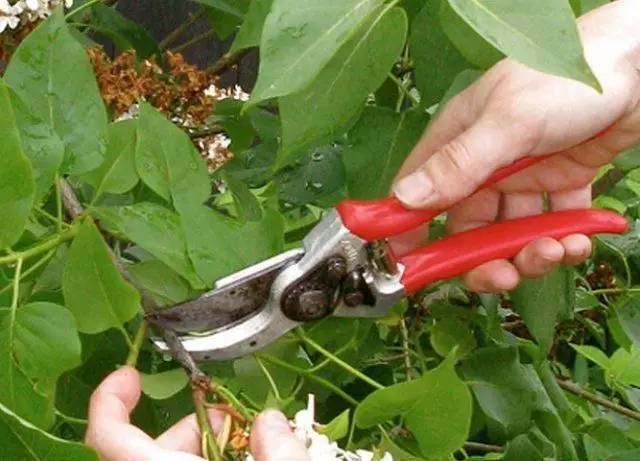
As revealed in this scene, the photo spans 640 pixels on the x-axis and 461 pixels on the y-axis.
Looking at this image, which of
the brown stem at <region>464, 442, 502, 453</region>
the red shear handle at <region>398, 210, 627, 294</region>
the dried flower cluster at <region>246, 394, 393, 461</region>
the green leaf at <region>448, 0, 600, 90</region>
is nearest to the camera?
the green leaf at <region>448, 0, 600, 90</region>

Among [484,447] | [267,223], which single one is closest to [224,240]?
[267,223]

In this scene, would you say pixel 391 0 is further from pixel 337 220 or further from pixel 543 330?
pixel 543 330

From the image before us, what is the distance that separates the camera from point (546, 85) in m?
0.71

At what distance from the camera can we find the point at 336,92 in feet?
2.23

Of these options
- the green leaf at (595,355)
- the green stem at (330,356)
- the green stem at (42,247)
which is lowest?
the green leaf at (595,355)

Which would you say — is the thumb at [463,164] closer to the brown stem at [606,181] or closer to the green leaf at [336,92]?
the green leaf at [336,92]

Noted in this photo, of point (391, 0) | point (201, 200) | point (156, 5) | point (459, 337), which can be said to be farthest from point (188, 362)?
point (156, 5)

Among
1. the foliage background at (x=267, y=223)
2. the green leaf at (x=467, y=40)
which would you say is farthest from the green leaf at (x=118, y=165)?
the green leaf at (x=467, y=40)

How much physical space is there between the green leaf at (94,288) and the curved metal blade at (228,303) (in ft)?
0.11

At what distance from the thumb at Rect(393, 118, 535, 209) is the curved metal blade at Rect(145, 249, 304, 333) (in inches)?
3.4

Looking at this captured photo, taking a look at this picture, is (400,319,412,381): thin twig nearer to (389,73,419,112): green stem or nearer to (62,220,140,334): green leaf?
(389,73,419,112): green stem

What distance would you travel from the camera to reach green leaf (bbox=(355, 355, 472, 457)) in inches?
24.8

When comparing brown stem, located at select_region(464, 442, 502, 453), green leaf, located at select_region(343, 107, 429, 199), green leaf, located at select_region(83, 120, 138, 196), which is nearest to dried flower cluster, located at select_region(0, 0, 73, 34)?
green leaf, located at select_region(83, 120, 138, 196)

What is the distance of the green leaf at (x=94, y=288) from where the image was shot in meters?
0.63
